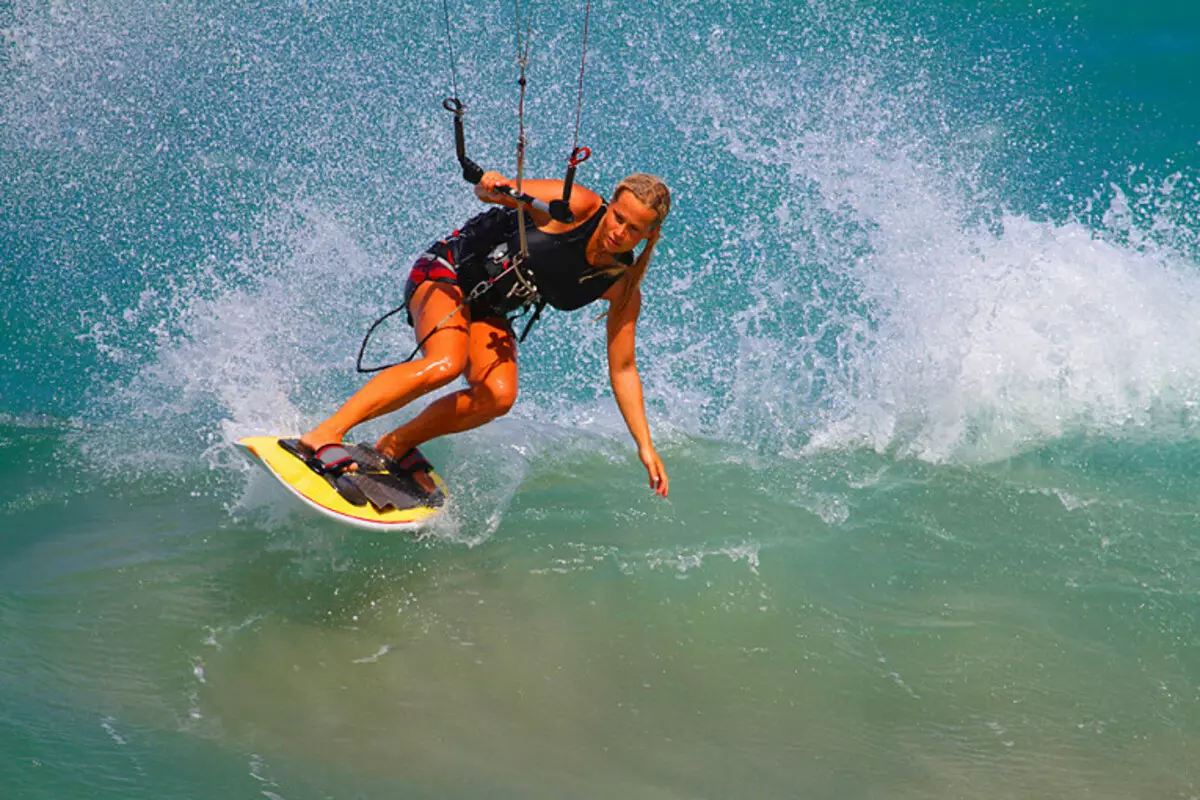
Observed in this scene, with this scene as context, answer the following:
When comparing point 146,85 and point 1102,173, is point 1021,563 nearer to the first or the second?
point 1102,173

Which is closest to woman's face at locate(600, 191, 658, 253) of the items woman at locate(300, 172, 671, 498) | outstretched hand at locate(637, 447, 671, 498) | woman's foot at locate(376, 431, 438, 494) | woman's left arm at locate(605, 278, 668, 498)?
woman at locate(300, 172, 671, 498)

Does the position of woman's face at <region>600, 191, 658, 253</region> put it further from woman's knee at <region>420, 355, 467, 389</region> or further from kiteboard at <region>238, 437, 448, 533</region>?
kiteboard at <region>238, 437, 448, 533</region>

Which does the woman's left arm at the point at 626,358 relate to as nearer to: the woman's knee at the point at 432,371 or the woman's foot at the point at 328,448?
the woman's knee at the point at 432,371

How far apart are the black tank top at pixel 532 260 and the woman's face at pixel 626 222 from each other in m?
0.19

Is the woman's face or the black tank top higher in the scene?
the woman's face

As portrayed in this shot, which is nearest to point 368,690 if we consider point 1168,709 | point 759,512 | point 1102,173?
point 759,512

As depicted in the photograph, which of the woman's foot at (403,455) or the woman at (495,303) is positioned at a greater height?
the woman at (495,303)

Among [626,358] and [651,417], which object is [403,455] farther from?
[651,417]

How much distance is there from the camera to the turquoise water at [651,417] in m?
3.75

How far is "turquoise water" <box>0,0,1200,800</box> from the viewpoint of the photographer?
12.3 feet

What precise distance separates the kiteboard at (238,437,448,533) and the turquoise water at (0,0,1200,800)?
22cm

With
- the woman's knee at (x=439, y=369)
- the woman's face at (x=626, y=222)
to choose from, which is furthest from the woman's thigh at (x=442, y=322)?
the woman's face at (x=626, y=222)

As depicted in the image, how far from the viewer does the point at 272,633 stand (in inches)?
163

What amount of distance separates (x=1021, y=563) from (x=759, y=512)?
1.15 meters
